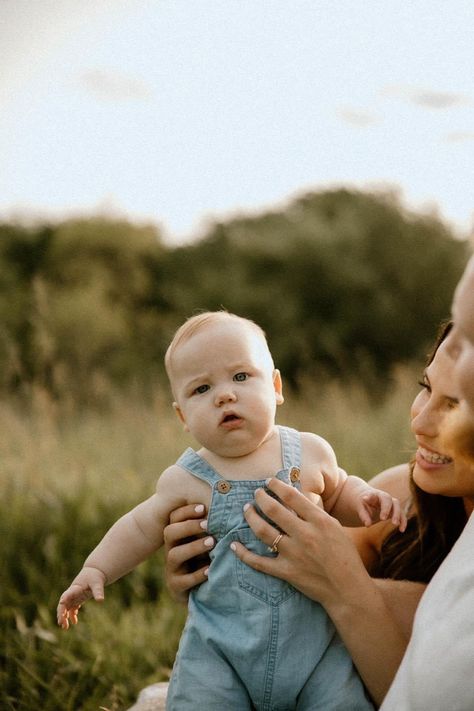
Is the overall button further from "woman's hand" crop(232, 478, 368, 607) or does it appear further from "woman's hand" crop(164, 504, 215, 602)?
"woman's hand" crop(164, 504, 215, 602)

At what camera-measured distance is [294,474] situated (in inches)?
79.6

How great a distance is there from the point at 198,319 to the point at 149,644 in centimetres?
223

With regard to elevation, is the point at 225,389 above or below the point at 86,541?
above

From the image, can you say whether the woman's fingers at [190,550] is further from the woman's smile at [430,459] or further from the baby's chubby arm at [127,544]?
the woman's smile at [430,459]

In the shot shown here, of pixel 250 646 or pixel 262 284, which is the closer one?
pixel 250 646

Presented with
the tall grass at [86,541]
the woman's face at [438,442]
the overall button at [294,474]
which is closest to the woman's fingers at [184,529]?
the overall button at [294,474]

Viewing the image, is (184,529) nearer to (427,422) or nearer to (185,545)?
(185,545)

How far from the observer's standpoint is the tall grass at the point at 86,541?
11.3ft

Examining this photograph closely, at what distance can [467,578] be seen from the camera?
4.58 ft

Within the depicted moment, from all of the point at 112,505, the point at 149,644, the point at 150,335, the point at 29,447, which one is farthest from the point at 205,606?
the point at 150,335

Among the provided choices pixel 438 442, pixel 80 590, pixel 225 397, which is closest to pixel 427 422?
pixel 438 442

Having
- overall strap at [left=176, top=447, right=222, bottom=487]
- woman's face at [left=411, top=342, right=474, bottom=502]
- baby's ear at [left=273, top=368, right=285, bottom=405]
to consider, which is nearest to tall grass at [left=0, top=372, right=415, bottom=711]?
overall strap at [left=176, top=447, right=222, bottom=487]

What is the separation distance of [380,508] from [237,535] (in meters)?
0.33

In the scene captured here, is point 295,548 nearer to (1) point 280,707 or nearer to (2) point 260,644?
(2) point 260,644
